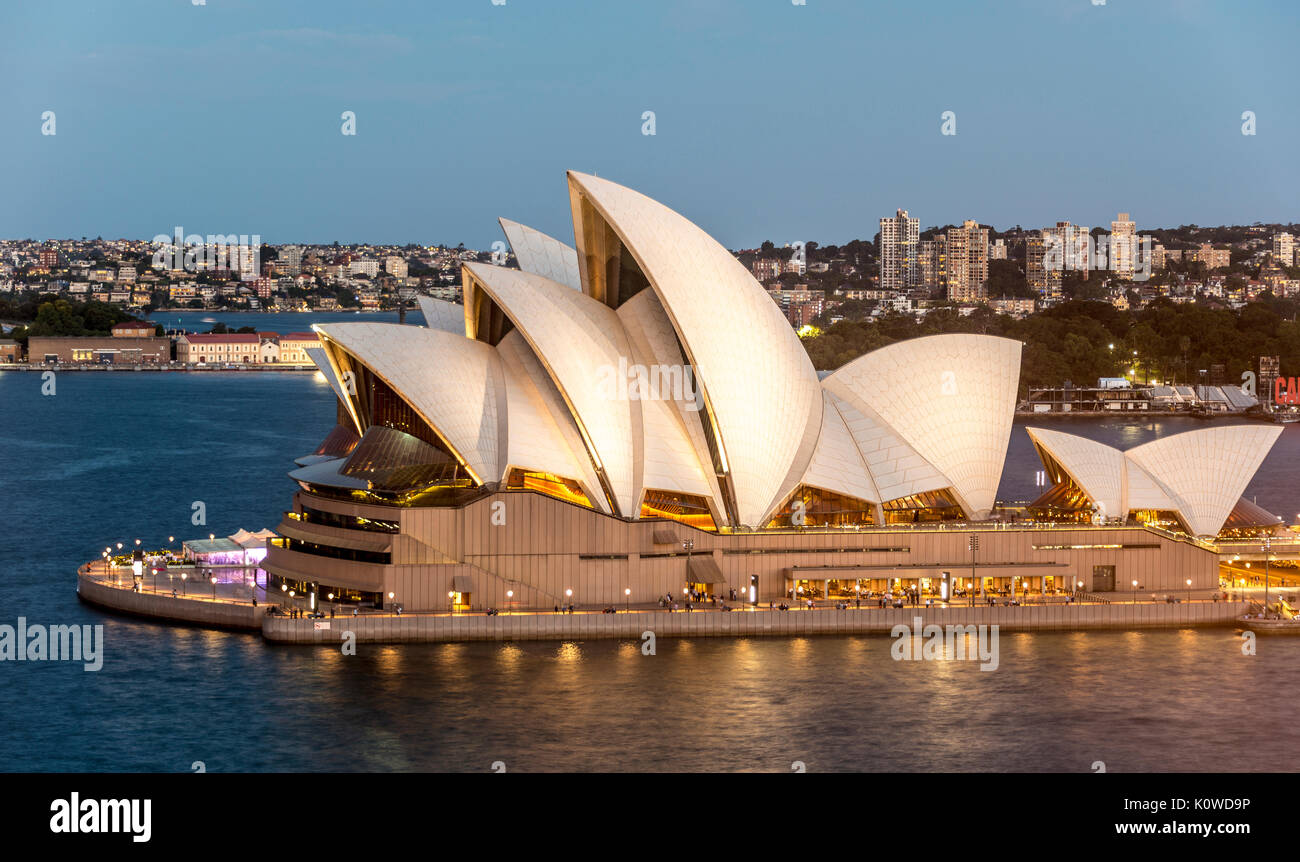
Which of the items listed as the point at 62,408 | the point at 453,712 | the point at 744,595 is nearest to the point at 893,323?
the point at 62,408

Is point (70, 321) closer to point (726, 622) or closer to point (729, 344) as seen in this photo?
point (729, 344)

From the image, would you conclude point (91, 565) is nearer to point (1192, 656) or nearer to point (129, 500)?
point (129, 500)

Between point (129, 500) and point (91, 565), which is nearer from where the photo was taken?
point (91, 565)

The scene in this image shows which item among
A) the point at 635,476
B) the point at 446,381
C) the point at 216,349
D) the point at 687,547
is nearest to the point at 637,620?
the point at 687,547

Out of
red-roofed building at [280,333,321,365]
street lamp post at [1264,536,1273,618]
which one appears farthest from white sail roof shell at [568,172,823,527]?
red-roofed building at [280,333,321,365]

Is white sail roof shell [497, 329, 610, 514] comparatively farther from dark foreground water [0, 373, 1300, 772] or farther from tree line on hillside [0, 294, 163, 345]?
tree line on hillside [0, 294, 163, 345]
